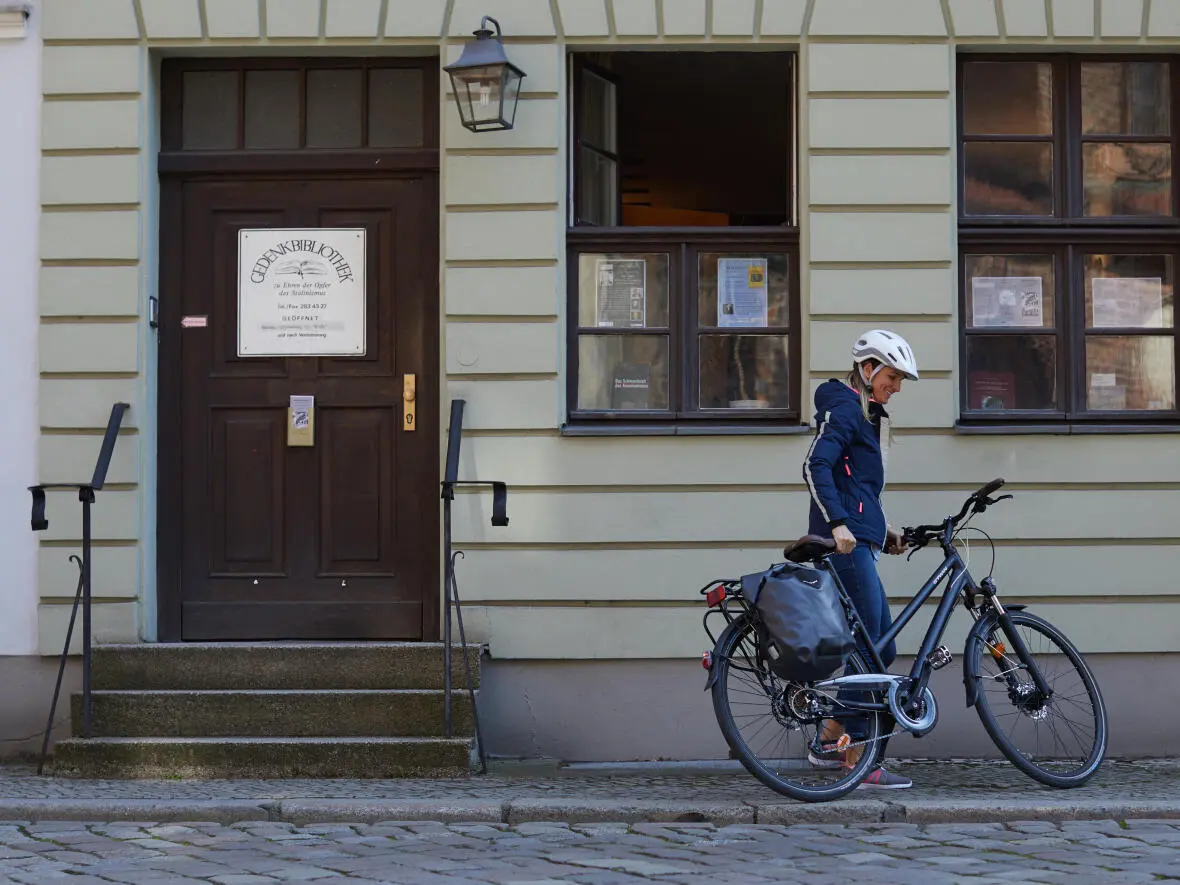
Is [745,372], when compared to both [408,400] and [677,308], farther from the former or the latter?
[408,400]

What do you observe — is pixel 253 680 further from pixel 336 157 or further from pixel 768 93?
pixel 768 93

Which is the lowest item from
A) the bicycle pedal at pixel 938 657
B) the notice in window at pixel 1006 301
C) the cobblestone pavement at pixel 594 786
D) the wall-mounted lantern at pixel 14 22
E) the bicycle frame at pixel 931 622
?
the cobblestone pavement at pixel 594 786

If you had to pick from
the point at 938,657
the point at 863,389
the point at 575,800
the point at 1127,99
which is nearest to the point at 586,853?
the point at 575,800

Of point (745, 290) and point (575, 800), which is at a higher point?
point (745, 290)

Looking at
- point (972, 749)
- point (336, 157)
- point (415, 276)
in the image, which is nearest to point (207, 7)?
point (336, 157)

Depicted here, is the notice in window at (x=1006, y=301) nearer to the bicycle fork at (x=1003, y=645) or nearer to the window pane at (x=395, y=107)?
the bicycle fork at (x=1003, y=645)

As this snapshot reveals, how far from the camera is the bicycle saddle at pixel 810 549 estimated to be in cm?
651

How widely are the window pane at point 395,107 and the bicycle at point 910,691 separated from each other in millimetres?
3052

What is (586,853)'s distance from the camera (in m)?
5.64

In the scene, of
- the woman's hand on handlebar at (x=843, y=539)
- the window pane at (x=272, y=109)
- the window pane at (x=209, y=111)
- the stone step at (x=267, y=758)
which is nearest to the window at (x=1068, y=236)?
the woman's hand on handlebar at (x=843, y=539)

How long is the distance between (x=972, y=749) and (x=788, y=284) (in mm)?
2456

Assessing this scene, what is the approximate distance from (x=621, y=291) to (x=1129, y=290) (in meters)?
2.58

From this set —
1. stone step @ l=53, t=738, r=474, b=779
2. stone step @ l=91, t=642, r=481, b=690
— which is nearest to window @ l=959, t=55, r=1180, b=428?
stone step @ l=91, t=642, r=481, b=690

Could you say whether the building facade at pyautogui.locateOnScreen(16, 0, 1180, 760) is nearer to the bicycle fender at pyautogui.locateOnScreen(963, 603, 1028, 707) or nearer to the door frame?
the door frame
